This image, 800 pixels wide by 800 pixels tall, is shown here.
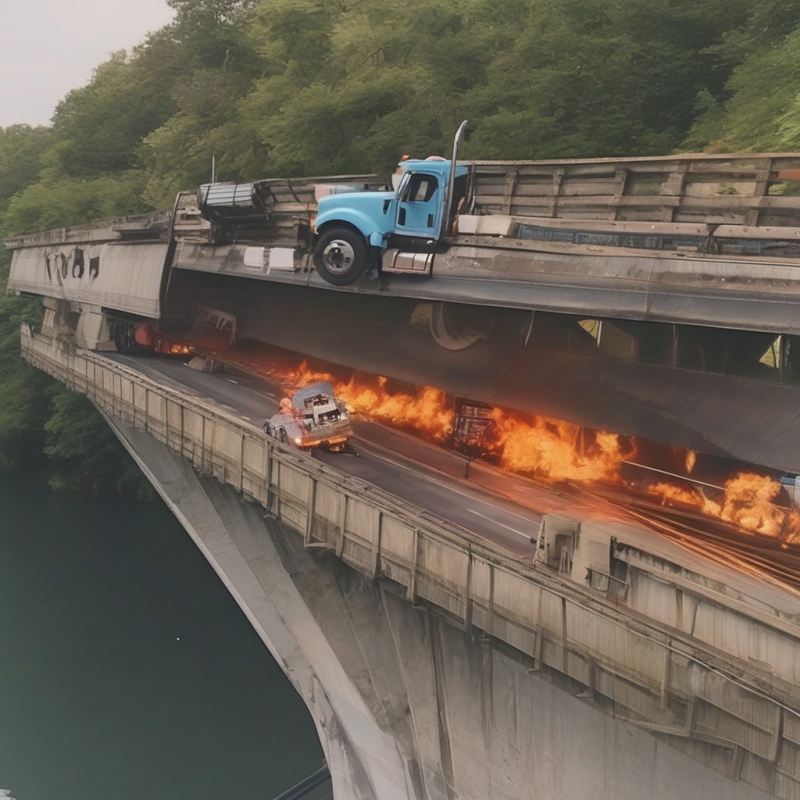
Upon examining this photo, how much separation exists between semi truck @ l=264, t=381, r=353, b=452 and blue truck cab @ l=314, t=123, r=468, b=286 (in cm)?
339

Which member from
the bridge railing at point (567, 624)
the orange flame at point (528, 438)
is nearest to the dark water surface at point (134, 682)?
the orange flame at point (528, 438)

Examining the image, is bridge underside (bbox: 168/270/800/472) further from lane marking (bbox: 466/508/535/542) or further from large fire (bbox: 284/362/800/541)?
lane marking (bbox: 466/508/535/542)

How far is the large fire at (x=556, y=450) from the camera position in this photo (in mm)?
13953

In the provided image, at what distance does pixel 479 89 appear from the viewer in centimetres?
2786

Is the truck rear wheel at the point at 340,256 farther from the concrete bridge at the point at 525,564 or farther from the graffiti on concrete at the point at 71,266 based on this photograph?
the graffiti on concrete at the point at 71,266

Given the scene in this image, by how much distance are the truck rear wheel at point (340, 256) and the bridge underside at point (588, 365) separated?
3.85 m

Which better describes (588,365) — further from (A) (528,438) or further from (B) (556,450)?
(A) (528,438)

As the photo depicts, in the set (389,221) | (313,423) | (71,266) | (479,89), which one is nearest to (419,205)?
(389,221)

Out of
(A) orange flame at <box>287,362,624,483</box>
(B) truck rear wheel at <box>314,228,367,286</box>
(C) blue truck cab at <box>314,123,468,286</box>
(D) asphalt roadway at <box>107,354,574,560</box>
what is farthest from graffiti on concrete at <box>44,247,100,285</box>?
(C) blue truck cab at <box>314,123,468,286</box>

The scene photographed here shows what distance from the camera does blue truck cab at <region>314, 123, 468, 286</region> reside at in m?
15.5

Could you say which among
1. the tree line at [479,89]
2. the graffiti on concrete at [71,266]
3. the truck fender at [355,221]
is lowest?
the graffiti on concrete at [71,266]

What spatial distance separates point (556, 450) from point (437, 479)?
3451 mm

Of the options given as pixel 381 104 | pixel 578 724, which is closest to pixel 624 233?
pixel 578 724

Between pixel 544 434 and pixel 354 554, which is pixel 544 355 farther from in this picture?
pixel 354 554
